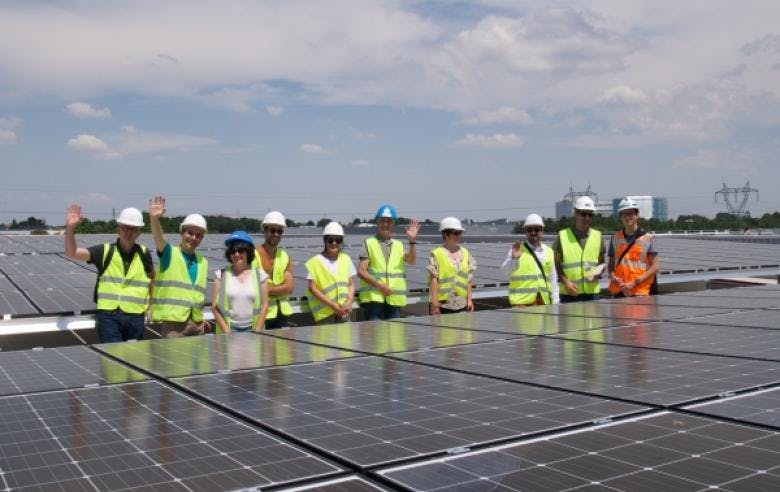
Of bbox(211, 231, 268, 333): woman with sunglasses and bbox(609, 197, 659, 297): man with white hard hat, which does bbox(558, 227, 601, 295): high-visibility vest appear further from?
bbox(211, 231, 268, 333): woman with sunglasses

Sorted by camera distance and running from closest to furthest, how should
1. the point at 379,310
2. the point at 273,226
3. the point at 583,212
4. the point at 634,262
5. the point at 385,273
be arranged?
the point at 273,226 → the point at 385,273 → the point at 379,310 → the point at 583,212 → the point at 634,262

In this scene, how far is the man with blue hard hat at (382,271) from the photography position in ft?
33.8

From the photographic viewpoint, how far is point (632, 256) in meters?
10.8

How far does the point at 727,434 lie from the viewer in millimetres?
3480

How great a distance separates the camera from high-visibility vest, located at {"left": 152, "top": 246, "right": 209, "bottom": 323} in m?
8.49

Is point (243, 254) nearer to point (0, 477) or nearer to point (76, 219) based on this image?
point (76, 219)

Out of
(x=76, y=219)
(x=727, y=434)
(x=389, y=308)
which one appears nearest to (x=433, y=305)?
(x=389, y=308)

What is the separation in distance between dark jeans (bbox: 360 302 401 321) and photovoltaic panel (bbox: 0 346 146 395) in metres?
4.68

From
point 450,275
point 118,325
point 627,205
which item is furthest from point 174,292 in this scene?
point 627,205

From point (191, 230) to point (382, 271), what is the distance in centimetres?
285

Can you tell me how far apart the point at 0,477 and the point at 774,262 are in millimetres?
19308

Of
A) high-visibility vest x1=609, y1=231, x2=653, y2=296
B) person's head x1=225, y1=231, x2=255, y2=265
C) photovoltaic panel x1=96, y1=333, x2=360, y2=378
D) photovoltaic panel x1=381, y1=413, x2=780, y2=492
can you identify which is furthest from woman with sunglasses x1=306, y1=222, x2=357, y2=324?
photovoltaic panel x1=381, y1=413, x2=780, y2=492

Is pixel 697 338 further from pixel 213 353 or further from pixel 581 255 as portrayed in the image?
pixel 581 255

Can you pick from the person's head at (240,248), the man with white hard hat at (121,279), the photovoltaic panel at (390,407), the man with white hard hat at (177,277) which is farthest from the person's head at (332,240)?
the photovoltaic panel at (390,407)
